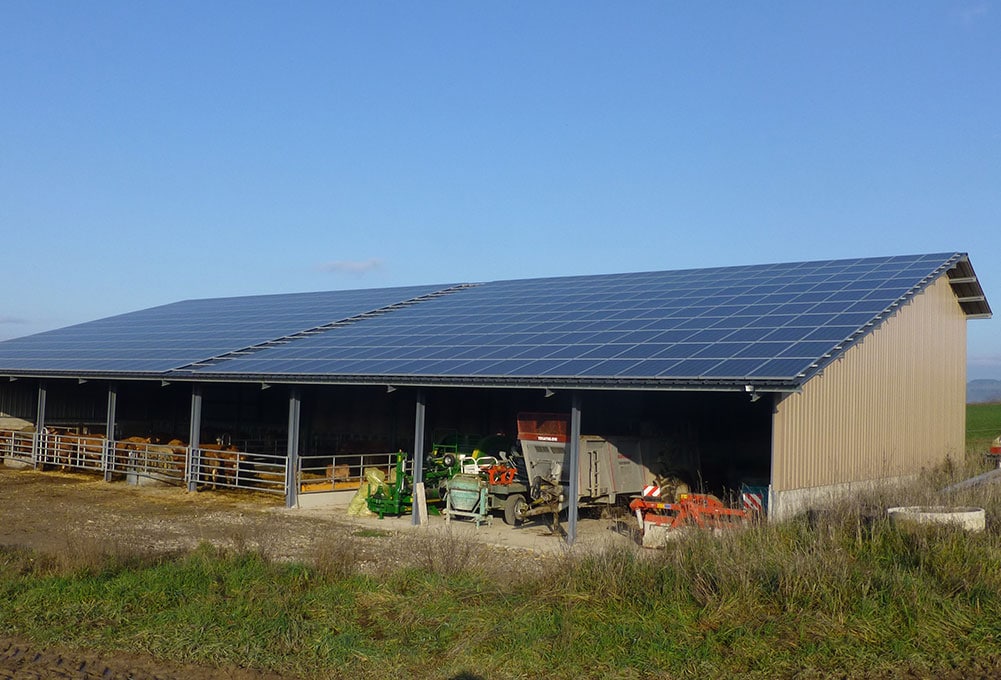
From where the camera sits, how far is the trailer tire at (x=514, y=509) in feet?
68.9

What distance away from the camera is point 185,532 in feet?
64.2

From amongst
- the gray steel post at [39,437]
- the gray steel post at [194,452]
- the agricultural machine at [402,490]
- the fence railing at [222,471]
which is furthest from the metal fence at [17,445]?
the agricultural machine at [402,490]

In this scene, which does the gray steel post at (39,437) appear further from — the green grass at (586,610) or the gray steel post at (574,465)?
the gray steel post at (574,465)

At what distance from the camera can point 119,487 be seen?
27.7 metres

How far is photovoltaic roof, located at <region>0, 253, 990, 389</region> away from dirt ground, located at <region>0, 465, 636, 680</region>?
125 inches

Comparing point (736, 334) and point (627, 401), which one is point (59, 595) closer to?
point (736, 334)

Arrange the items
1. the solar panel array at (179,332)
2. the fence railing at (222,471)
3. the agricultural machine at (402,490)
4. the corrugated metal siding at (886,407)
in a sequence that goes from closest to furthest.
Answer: the corrugated metal siding at (886,407) < the agricultural machine at (402,490) < the fence railing at (222,471) < the solar panel array at (179,332)

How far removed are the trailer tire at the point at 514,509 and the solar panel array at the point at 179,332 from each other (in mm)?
11170

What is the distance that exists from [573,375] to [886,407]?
26.0ft

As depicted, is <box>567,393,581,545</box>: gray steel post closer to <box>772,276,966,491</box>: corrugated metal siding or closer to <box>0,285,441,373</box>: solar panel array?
<box>772,276,966,491</box>: corrugated metal siding

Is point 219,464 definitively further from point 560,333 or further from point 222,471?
point 560,333

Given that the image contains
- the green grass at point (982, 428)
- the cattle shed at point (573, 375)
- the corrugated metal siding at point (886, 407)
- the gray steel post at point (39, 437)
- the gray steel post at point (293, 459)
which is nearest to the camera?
the corrugated metal siding at point (886, 407)

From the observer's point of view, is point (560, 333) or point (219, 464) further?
point (219, 464)

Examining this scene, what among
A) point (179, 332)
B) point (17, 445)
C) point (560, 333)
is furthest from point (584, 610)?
point (17, 445)
